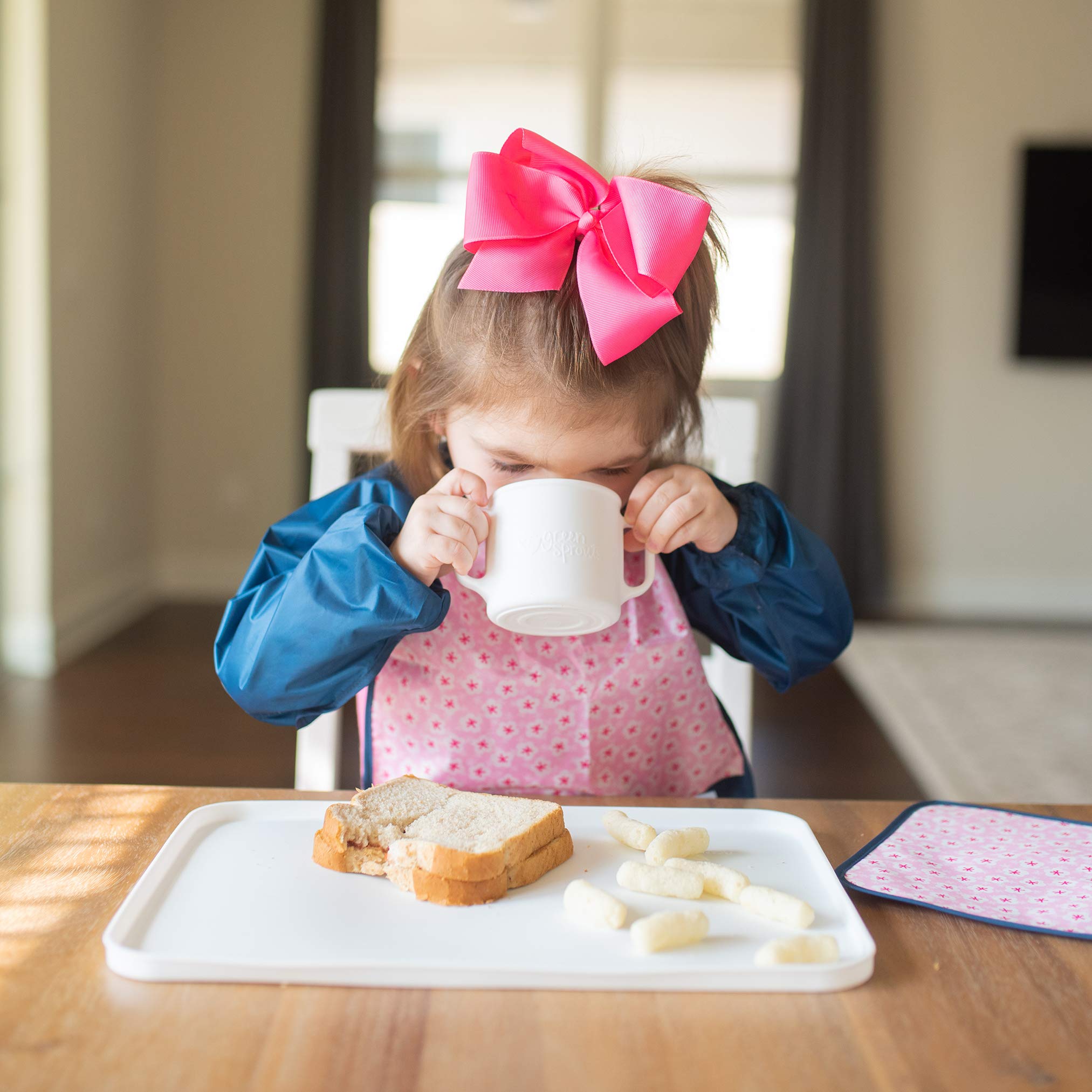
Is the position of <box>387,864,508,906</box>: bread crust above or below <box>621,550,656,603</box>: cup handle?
below

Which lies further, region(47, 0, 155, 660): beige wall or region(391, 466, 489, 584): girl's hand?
region(47, 0, 155, 660): beige wall

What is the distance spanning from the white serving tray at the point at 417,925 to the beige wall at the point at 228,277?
3.72 meters

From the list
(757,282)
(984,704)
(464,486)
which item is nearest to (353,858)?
(464,486)

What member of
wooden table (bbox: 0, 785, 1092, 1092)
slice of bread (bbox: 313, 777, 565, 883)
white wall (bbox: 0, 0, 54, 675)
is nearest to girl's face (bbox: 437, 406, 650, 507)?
slice of bread (bbox: 313, 777, 565, 883)

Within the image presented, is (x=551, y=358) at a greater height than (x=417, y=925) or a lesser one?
greater

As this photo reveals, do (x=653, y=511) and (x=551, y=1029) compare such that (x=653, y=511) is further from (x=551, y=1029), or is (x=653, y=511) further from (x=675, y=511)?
(x=551, y=1029)

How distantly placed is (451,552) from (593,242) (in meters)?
0.25

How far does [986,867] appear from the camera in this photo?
65 cm

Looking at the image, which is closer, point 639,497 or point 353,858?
point 353,858

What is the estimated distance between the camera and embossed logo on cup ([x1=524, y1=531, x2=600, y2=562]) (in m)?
0.68

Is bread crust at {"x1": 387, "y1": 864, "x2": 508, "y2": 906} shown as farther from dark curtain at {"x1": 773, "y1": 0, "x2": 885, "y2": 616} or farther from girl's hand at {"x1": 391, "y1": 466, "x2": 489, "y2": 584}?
dark curtain at {"x1": 773, "y1": 0, "x2": 885, "y2": 616}

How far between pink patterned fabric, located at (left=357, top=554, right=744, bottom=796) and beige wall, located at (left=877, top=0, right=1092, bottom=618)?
11.8 ft

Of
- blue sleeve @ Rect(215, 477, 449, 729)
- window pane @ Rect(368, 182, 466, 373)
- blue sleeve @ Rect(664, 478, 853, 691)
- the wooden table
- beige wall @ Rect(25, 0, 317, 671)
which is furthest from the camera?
window pane @ Rect(368, 182, 466, 373)

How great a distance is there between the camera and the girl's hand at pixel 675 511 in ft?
2.67
